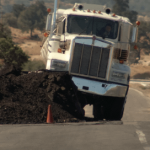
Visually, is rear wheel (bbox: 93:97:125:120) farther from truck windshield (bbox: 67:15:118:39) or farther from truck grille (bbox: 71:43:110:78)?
truck windshield (bbox: 67:15:118:39)

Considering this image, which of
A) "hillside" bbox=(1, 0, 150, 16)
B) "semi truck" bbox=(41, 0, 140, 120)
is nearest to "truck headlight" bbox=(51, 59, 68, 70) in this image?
"semi truck" bbox=(41, 0, 140, 120)

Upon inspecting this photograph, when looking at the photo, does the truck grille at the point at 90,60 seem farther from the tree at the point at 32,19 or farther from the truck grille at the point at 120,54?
the tree at the point at 32,19

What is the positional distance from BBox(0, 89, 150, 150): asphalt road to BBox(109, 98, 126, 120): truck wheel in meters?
3.14

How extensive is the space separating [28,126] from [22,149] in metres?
2.37

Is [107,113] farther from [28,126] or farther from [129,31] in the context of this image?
[28,126]

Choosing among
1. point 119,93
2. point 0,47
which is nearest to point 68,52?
point 119,93

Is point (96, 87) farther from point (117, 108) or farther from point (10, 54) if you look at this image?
point (10, 54)

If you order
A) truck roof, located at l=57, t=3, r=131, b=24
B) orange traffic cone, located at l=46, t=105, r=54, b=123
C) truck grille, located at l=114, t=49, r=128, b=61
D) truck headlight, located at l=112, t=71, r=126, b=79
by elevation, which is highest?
truck roof, located at l=57, t=3, r=131, b=24

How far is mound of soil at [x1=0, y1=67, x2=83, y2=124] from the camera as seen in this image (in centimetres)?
1006

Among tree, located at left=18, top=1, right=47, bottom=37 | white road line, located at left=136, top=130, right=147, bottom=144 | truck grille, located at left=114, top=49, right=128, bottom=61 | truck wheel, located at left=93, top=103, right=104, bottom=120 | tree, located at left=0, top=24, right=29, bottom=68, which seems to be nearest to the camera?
white road line, located at left=136, top=130, right=147, bottom=144

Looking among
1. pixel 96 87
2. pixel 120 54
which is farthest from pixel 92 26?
pixel 96 87

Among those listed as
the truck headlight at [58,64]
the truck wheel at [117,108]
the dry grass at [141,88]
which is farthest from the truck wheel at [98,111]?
the dry grass at [141,88]

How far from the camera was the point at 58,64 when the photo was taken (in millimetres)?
11633

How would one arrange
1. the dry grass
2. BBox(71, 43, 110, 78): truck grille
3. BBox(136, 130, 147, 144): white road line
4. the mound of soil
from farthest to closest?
the dry grass < BBox(71, 43, 110, 78): truck grille < the mound of soil < BBox(136, 130, 147, 144): white road line
